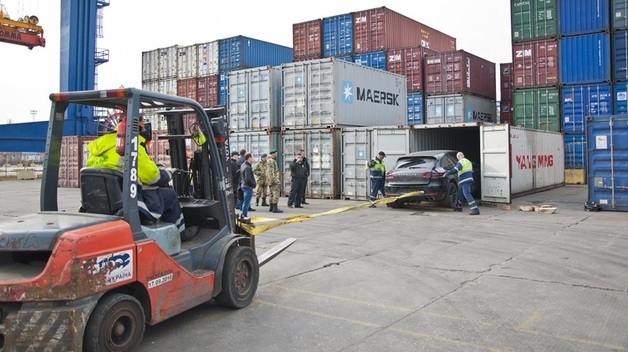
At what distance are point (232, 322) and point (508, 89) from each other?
30.3 m

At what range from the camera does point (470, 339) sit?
473cm

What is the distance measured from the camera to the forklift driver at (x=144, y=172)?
4585mm

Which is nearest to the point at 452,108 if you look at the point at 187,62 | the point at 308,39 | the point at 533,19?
the point at 533,19

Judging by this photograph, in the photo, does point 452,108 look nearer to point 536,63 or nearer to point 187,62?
point 536,63

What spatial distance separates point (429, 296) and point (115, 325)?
3.56 m

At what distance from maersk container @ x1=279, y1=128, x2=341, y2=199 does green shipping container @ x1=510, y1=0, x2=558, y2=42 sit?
12.0 meters

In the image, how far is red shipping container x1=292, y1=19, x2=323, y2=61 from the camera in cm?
3091

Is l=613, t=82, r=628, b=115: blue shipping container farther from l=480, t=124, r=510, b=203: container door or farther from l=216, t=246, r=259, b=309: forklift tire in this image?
l=216, t=246, r=259, b=309: forklift tire

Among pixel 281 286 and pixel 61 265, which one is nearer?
pixel 61 265

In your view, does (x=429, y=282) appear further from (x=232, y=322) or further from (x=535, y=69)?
(x=535, y=69)

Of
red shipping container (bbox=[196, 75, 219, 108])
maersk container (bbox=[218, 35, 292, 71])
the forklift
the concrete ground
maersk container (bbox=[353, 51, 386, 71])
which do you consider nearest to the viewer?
the forklift

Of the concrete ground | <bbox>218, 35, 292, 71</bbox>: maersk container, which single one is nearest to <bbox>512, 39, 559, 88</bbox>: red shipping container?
the concrete ground

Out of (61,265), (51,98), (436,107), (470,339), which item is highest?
(436,107)

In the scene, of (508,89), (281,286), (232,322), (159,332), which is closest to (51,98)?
(159,332)
